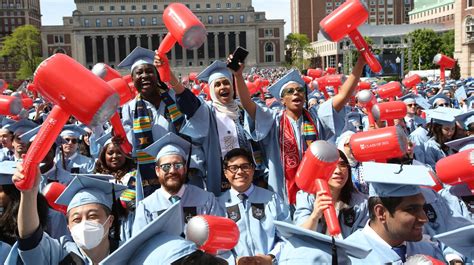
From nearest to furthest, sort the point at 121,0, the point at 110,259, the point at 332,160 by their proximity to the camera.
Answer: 1. the point at 110,259
2. the point at 332,160
3. the point at 121,0

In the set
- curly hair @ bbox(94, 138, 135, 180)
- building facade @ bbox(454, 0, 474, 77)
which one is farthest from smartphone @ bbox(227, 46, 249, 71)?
building facade @ bbox(454, 0, 474, 77)

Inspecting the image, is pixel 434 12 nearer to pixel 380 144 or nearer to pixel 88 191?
pixel 380 144

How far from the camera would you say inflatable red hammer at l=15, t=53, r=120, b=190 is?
2957 mm

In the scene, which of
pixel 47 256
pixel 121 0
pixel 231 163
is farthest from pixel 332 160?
pixel 121 0

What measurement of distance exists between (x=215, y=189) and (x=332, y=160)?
204cm

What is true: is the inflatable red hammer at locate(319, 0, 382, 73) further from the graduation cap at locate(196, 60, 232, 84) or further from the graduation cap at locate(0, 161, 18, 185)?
the graduation cap at locate(0, 161, 18, 185)

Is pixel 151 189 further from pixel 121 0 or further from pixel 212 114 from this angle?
pixel 121 0

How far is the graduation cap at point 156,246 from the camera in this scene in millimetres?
2314

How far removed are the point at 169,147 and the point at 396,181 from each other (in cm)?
219

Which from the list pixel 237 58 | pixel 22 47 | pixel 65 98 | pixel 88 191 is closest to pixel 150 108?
pixel 237 58

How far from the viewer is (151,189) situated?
527cm

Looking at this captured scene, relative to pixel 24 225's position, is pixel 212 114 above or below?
above

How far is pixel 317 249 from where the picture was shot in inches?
107

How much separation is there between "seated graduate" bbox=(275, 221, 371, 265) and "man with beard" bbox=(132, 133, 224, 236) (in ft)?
6.38
